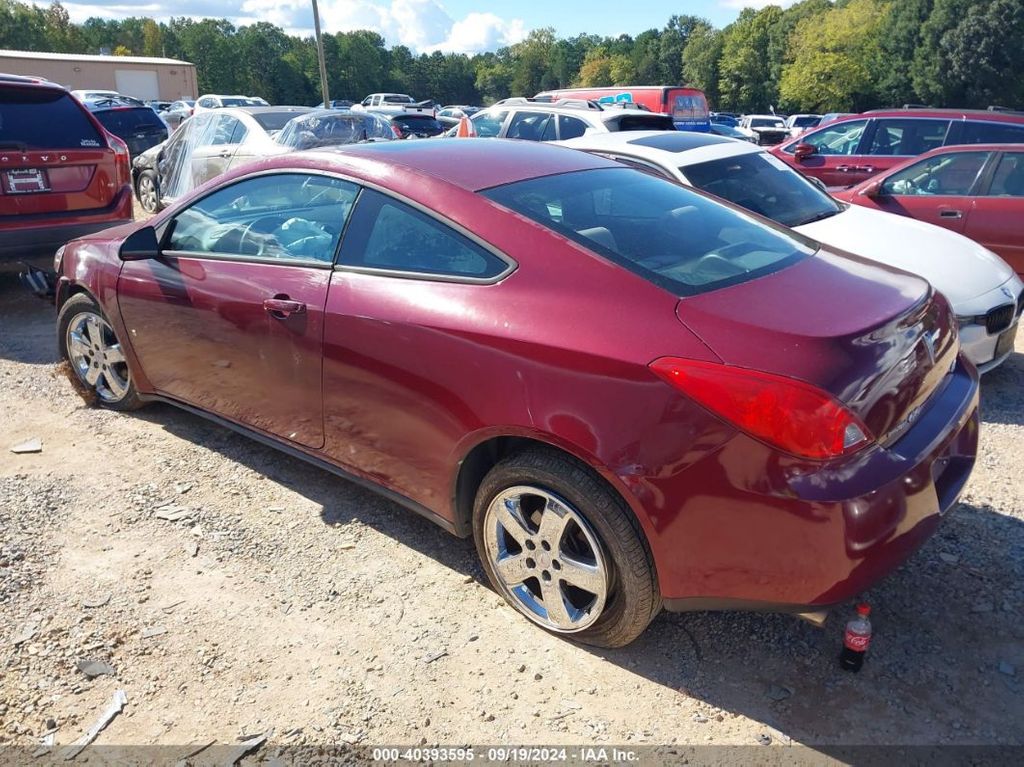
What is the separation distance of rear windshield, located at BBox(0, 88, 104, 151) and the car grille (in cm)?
666

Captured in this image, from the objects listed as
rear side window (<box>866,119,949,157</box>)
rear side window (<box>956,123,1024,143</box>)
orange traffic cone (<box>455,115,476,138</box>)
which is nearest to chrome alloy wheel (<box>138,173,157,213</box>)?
orange traffic cone (<box>455,115,476,138</box>)

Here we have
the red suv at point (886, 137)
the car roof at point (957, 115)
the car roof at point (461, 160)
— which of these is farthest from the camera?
the red suv at point (886, 137)

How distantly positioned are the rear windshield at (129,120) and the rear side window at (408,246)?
1367 cm

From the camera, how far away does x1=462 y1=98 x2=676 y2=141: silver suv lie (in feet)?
31.8

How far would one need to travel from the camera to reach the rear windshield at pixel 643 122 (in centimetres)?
983

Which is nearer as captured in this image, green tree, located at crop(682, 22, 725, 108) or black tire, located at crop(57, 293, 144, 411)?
black tire, located at crop(57, 293, 144, 411)

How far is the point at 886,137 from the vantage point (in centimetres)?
916

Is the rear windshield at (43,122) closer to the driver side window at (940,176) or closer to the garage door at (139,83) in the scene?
the driver side window at (940,176)

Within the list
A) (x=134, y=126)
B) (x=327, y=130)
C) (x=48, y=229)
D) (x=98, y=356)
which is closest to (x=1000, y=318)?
(x=98, y=356)

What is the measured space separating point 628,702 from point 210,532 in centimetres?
192

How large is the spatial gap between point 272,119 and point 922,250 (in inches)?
300

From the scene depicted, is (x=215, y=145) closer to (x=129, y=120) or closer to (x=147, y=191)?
(x=147, y=191)

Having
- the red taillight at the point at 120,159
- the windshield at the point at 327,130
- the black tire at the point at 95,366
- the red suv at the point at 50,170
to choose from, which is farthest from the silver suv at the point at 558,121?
the black tire at the point at 95,366

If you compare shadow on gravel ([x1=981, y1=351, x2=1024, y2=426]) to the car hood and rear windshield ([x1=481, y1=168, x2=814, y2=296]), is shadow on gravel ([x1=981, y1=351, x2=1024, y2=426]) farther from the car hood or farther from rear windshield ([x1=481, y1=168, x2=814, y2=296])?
rear windshield ([x1=481, y1=168, x2=814, y2=296])
